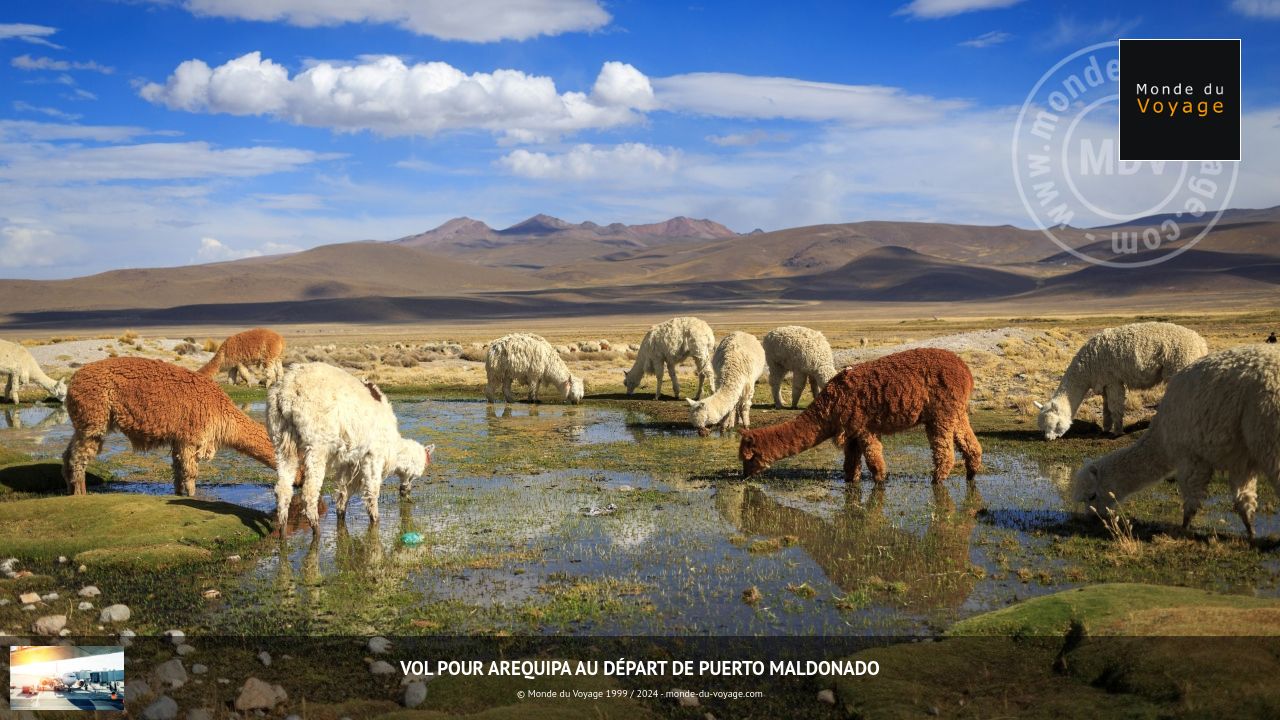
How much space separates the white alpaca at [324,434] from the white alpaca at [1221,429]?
30.9 feet

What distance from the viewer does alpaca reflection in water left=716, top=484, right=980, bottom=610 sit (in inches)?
371

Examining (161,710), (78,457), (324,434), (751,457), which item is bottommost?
(161,710)

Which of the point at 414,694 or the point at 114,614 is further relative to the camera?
the point at 114,614

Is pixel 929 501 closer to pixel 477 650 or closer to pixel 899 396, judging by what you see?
pixel 899 396

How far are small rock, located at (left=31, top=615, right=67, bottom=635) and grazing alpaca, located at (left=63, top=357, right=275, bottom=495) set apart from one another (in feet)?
16.8

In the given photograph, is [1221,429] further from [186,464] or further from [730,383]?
[186,464]

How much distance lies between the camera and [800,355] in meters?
22.4

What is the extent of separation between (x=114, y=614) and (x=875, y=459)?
33.6ft

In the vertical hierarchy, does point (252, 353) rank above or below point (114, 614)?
above

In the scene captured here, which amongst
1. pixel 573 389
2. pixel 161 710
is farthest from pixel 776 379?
pixel 161 710

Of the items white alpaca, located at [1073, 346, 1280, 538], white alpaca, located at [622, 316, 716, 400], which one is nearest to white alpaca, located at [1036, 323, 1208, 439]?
white alpaca, located at [1073, 346, 1280, 538]

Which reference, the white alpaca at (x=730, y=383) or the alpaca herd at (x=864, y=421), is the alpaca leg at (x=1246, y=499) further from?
the white alpaca at (x=730, y=383)

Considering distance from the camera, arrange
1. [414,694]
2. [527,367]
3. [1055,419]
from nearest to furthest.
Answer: [414,694]
[1055,419]
[527,367]

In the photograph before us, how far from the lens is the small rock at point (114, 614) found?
8352 millimetres
